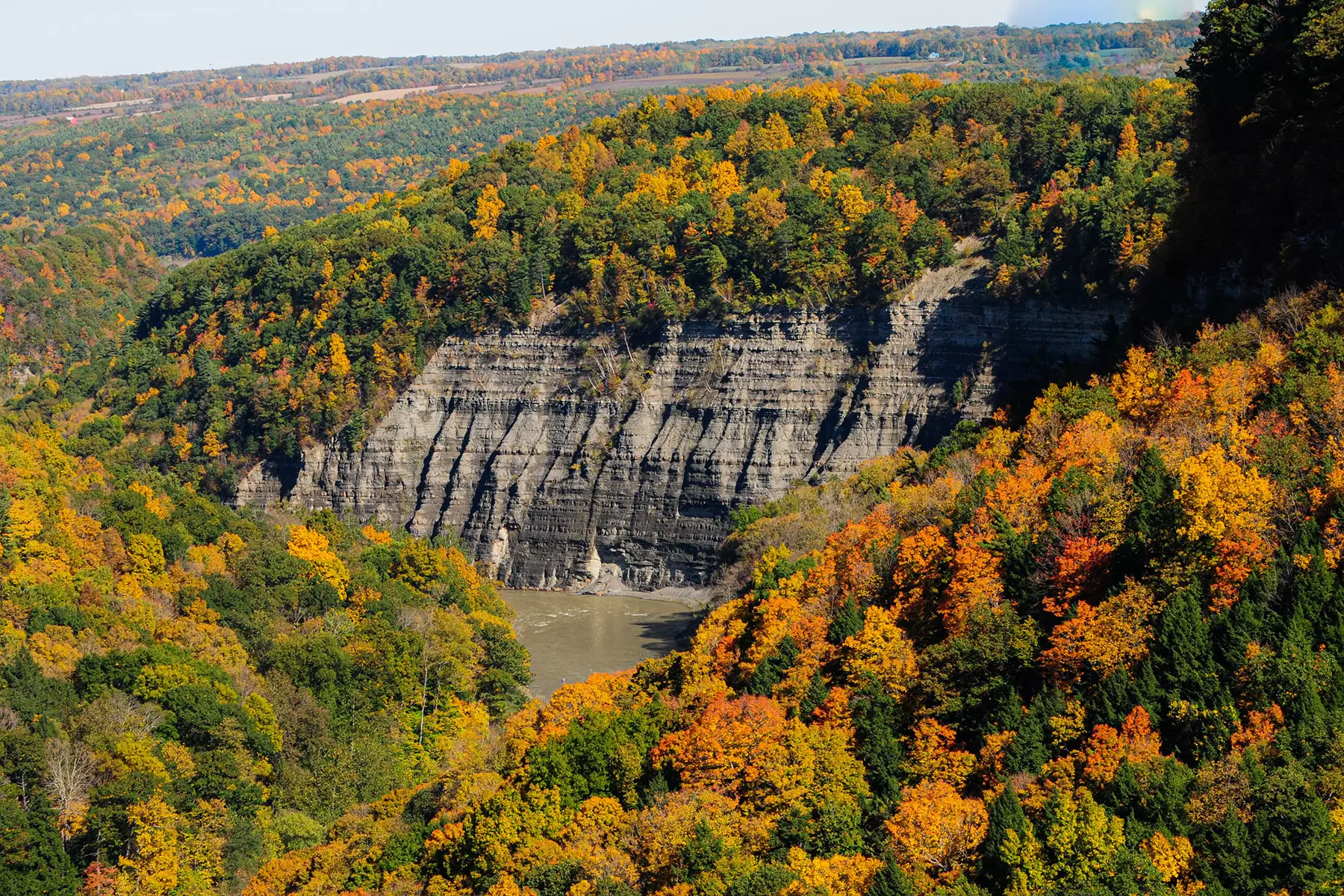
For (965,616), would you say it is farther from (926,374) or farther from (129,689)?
(926,374)

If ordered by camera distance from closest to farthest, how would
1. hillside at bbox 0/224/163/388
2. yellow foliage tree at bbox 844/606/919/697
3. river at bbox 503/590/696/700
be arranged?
yellow foliage tree at bbox 844/606/919/697 < river at bbox 503/590/696/700 < hillside at bbox 0/224/163/388

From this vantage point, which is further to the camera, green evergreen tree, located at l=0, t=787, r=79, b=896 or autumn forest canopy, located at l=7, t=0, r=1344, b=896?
green evergreen tree, located at l=0, t=787, r=79, b=896

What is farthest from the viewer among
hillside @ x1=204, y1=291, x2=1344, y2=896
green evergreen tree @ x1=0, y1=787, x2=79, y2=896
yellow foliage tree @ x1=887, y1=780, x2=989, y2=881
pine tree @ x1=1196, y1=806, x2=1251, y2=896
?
green evergreen tree @ x1=0, y1=787, x2=79, y2=896

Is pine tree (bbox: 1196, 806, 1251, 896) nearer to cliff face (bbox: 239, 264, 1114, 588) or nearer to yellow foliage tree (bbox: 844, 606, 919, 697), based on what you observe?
yellow foliage tree (bbox: 844, 606, 919, 697)

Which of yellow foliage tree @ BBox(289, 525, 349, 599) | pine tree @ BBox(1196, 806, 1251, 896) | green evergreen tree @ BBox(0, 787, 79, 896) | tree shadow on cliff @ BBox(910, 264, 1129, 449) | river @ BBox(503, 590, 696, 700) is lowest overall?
river @ BBox(503, 590, 696, 700)

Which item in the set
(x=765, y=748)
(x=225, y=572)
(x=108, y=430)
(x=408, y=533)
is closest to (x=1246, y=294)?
(x=765, y=748)

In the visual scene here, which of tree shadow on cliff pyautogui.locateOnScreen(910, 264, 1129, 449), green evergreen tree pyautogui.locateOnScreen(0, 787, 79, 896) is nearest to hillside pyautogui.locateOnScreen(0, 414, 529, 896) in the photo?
green evergreen tree pyautogui.locateOnScreen(0, 787, 79, 896)

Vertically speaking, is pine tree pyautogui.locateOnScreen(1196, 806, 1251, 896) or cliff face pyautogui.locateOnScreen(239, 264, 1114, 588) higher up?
pine tree pyautogui.locateOnScreen(1196, 806, 1251, 896)
